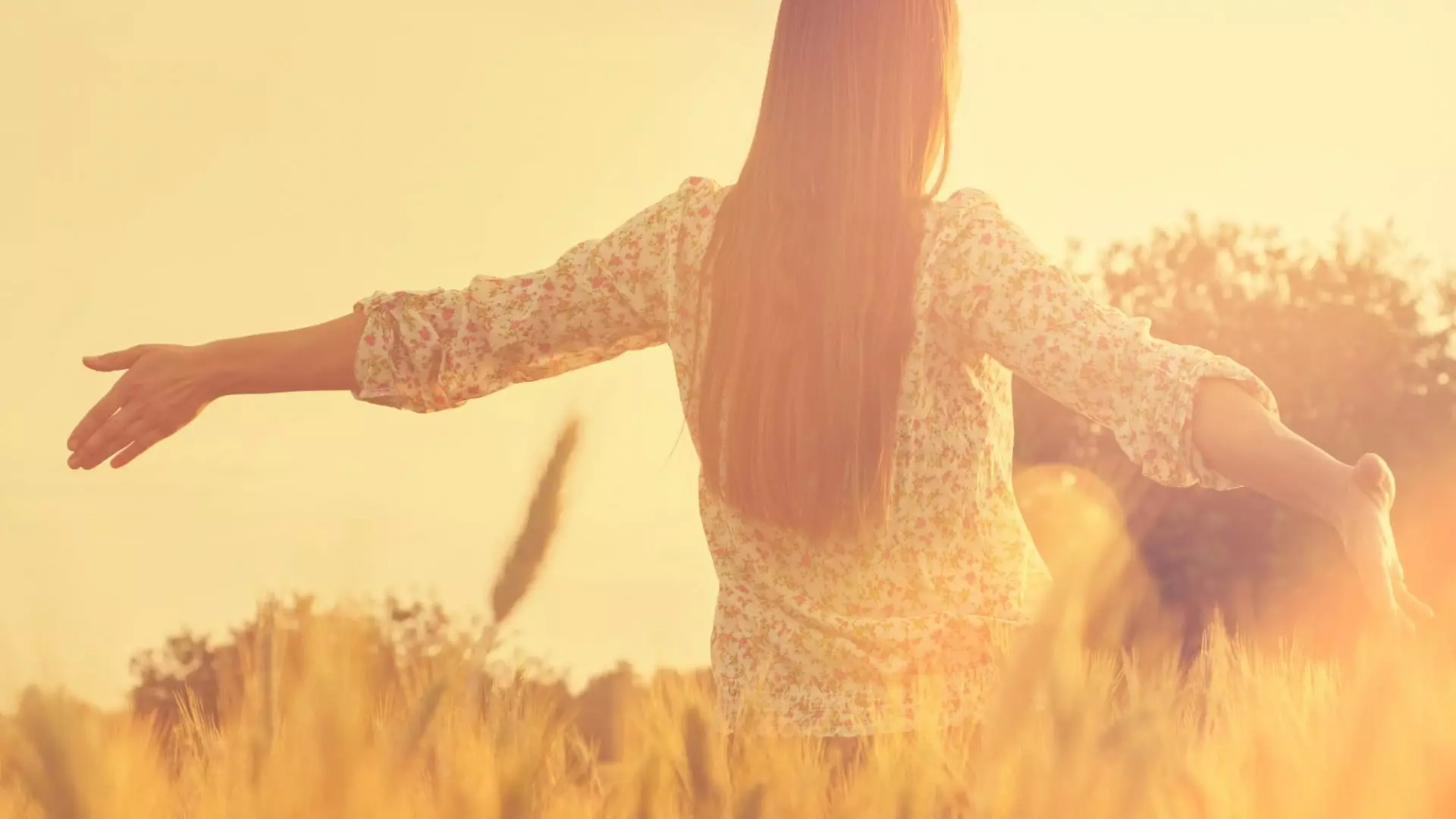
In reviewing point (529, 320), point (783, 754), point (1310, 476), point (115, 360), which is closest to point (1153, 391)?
point (1310, 476)

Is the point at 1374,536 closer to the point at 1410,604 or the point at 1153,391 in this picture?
the point at 1410,604

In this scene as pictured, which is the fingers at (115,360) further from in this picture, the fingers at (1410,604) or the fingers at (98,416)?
the fingers at (1410,604)

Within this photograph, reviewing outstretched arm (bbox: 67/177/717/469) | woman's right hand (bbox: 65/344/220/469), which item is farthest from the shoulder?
woman's right hand (bbox: 65/344/220/469)

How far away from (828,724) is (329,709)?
1226mm

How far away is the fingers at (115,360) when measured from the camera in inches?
104

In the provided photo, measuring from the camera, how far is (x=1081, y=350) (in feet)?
7.14

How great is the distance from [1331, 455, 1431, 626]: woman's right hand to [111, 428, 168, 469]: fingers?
6.27 feet

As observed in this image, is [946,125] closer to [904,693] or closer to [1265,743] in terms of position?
[904,693]

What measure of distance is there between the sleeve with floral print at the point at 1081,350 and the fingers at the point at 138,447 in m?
1.40

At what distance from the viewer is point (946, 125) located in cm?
264

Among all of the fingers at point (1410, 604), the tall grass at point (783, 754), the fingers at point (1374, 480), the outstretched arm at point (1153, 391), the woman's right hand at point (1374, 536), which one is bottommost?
the tall grass at point (783, 754)

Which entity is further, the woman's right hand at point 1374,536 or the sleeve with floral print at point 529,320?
the sleeve with floral print at point 529,320

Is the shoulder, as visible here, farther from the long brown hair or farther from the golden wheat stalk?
the golden wheat stalk

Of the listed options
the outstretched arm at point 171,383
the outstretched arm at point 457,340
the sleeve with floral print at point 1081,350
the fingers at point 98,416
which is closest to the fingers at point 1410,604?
the sleeve with floral print at point 1081,350
